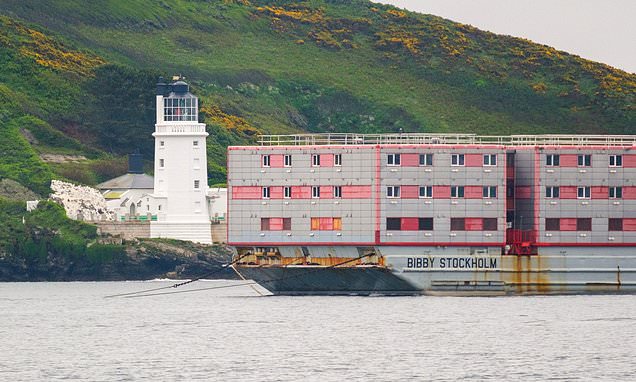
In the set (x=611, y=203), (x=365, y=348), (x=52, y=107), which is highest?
(x=52, y=107)

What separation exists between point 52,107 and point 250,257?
84304mm

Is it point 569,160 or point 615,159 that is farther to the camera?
point 615,159

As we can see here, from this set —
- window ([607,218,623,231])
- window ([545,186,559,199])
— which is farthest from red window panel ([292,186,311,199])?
window ([607,218,623,231])

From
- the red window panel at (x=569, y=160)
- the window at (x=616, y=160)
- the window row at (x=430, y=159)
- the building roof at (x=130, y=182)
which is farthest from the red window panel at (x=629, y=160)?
the building roof at (x=130, y=182)

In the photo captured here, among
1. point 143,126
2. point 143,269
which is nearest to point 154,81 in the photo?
point 143,126

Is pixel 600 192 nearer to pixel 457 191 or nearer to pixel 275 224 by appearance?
pixel 457 191

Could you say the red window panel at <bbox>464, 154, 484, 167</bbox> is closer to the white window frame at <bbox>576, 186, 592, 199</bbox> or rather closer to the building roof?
the white window frame at <bbox>576, 186, 592, 199</bbox>

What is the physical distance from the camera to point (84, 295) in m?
118

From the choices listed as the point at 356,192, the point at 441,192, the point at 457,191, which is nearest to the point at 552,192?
the point at 457,191

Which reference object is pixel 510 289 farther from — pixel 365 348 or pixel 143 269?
pixel 143 269

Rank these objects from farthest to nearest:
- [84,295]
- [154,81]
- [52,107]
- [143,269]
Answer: [52,107]
[154,81]
[143,269]
[84,295]

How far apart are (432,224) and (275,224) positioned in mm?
7866

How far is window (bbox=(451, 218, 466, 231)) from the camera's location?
104 meters

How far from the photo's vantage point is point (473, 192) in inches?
4102
